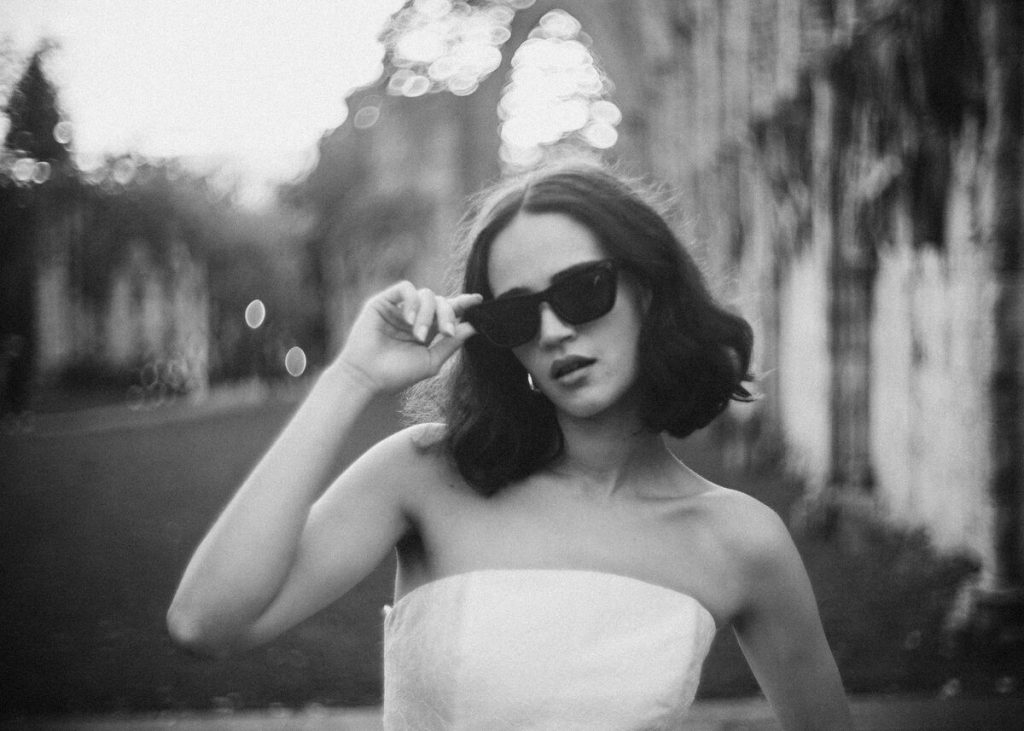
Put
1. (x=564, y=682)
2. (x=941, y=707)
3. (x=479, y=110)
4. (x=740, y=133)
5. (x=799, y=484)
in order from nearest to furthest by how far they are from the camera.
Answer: (x=564, y=682)
(x=941, y=707)
(x=799, y=484)
(x=740, y=133)
(x=479, y=110)

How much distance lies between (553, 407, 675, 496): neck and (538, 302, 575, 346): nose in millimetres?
258

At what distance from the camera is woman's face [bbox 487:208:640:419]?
196 centimetres

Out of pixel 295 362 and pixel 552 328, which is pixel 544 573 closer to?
pixel 552 328

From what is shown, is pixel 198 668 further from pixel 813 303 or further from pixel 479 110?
pixel 479 110

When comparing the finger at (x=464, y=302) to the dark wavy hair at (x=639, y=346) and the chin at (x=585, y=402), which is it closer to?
the dark wavy hair at (x=639, y=346)

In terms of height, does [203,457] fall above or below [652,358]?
below

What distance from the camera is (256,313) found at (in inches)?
1887

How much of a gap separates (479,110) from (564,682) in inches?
1202

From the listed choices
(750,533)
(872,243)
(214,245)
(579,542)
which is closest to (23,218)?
(872,243)

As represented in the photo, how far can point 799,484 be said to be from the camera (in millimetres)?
13133

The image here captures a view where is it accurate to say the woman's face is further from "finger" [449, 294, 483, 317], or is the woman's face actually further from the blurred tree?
the blurred tree

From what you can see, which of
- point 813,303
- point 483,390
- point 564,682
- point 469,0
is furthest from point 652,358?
point 469,0

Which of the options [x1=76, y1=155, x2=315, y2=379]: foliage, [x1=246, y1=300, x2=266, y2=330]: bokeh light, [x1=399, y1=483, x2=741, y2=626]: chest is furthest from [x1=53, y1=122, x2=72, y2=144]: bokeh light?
[x1=246, y1=300, x2=266, y2=330]: bokeh light

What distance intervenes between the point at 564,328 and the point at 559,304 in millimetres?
46
